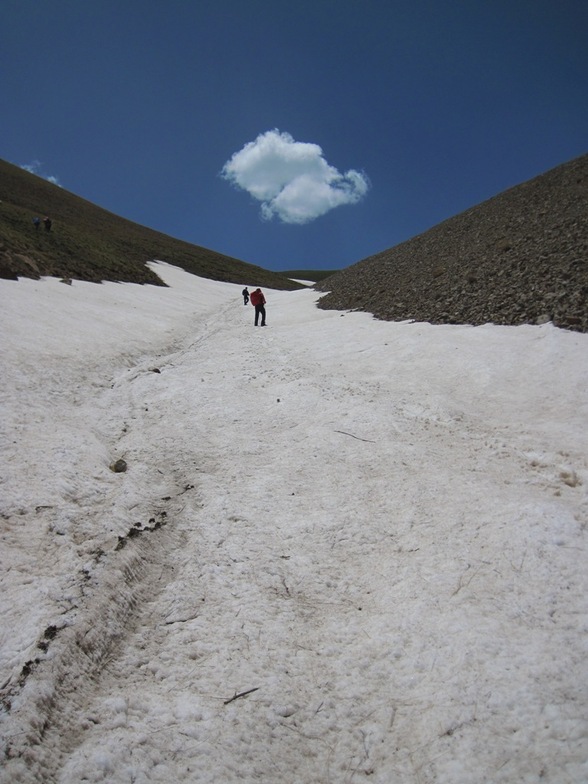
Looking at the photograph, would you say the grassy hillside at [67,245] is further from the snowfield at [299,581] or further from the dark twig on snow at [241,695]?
the dark twig on snow at [241,695]

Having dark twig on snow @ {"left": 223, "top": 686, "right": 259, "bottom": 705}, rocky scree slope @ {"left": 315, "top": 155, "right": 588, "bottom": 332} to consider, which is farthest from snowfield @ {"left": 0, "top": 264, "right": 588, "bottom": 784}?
rocky scree slope @ {"left": 315, "top": 155, "right": 588, "bottom": 332}

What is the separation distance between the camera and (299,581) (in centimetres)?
577

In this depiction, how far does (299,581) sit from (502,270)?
1793 cm

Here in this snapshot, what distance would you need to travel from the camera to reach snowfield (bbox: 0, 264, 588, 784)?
3760mm

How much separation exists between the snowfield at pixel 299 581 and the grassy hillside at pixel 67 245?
61.9 ft

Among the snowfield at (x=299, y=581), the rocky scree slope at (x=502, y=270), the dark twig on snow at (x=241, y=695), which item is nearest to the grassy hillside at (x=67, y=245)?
the rocky scree slope at (x=502, y=270)

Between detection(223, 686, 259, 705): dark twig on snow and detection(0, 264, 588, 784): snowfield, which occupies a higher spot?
detection(0, 264, 588, 784): snowfield

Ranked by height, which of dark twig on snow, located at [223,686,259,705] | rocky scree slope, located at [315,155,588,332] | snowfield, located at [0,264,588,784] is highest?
rocky scree slope, located at [315,155,588,332]

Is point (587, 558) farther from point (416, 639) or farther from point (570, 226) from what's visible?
point (570, 226)

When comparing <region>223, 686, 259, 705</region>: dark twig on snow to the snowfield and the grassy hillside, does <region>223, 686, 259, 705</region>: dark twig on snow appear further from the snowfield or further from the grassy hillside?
the grassy hillside

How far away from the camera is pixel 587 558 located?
216 inches

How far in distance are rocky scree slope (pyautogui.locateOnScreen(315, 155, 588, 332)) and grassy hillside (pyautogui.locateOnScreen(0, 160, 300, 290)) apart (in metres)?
18.4

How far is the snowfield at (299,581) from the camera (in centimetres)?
376

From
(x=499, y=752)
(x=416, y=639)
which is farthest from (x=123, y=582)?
(x=499, y=752)
